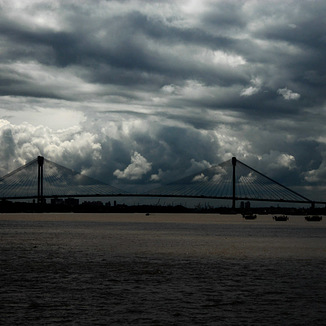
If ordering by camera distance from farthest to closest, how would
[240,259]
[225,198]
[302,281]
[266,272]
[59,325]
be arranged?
[225,198] → [240,259] → [266,272] → [302,281] → [59,325]

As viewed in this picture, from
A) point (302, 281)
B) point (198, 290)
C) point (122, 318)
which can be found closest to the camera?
point (122, 318)

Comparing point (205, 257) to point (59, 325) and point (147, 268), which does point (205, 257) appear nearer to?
point (147, 268)

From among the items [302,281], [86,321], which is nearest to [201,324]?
[86,321]

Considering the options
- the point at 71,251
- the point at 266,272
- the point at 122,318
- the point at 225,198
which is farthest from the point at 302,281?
the point at 225,198

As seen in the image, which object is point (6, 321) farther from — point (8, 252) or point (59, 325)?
point (8, 252)

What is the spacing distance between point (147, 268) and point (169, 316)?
18147 millimetres

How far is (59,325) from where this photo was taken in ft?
71.7

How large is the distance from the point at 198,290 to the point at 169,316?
23.6ft

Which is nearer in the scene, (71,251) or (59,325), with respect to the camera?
(59,325)

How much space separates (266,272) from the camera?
3950 cm

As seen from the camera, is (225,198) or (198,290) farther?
(225,198)

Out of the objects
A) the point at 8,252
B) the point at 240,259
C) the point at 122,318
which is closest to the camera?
the point at 122,318

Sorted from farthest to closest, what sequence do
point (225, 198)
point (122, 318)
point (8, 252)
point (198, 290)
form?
point (225, 198) < point (8, 252) < point (198, 290) < point (122, 318)

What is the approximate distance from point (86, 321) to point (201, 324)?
4.48 meters
